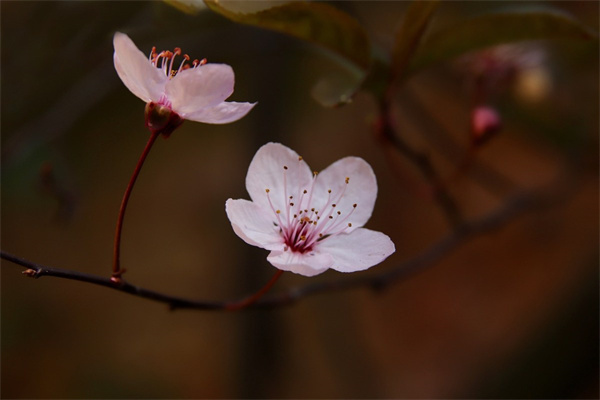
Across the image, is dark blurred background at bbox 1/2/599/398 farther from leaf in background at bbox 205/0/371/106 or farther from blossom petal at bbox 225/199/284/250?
blossom petal at bbox 225/199/284/250

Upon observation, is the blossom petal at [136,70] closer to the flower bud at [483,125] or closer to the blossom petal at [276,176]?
the blossom petal at [276,176]

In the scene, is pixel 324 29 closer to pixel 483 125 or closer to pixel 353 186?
pixel 353 186

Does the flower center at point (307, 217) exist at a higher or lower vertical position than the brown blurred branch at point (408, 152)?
lower

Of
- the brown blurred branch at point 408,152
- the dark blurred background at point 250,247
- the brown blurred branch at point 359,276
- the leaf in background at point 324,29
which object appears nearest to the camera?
the brown blurred branch at point 359,276

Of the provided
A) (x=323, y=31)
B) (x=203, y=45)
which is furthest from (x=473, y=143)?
(x=203, y=45)

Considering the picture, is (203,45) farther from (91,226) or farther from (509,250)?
(509,250)

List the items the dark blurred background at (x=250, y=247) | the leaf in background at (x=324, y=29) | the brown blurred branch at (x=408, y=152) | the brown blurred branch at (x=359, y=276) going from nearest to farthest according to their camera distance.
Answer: the brown blurred branch at (x=359, y=276)
the leaf in background at (x=324, y=29)
the brown blurred branch at (x=408, y=152)
the dark blurred background at (x=250, y=247)

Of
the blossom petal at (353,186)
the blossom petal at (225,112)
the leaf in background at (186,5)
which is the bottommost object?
the blossom petal at (353,186)

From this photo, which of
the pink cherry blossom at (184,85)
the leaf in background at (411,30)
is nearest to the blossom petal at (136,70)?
the pink cherry blossom at (184,85)
